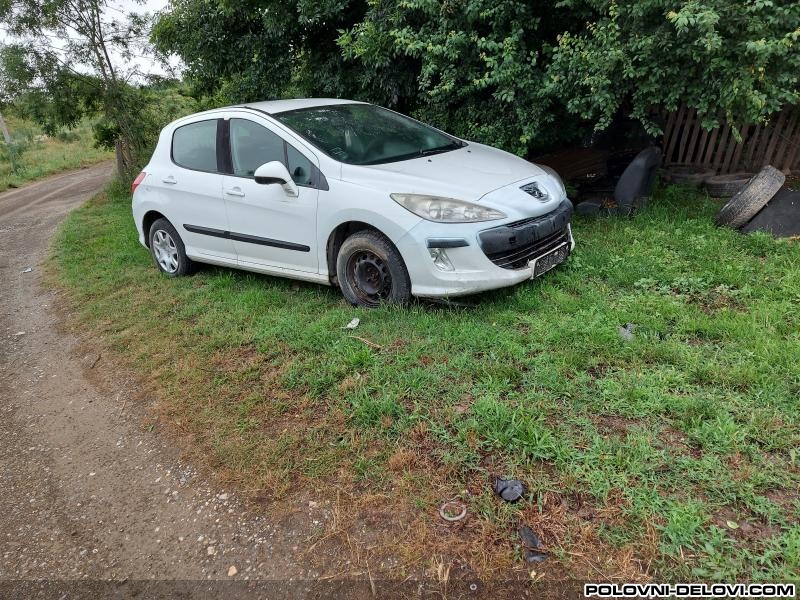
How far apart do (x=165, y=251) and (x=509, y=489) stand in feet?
15.4

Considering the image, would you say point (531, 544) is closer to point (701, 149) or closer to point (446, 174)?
point (446, 174)

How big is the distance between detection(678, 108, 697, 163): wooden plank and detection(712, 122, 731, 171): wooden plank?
361mm

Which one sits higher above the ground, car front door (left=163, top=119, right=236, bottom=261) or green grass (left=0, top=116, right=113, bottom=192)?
car front door (left=163, top=119, right=236, bottom=261)

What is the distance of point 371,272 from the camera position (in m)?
4.30

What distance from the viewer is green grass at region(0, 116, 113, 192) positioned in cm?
1859

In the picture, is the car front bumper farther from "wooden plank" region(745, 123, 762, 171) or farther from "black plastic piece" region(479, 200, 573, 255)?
"wooden plank" region(745, 123, 762, 171)

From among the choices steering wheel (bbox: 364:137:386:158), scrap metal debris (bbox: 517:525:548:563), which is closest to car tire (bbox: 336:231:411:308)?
steering wheel (bbox: 364:137:386:158)

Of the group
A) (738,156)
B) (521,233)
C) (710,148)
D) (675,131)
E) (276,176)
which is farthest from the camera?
(675,131)

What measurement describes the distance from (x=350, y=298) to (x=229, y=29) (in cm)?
601

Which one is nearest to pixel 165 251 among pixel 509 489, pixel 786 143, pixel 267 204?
pixel 267 204

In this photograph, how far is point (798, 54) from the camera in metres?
4.39

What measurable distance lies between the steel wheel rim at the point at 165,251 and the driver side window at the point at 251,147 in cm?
140

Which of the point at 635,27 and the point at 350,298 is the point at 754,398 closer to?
the point at 350,298

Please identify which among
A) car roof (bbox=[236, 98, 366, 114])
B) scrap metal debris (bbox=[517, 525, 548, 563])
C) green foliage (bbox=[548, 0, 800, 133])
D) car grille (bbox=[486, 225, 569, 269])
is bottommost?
scrap metal debris (bbox=[517, 525, 548, 563])
